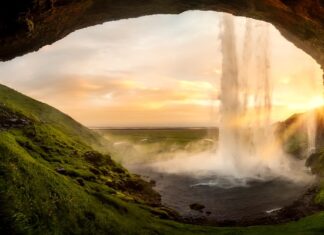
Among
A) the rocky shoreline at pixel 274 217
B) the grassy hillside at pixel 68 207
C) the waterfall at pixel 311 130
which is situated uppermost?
the waterfall at pixel 311 130

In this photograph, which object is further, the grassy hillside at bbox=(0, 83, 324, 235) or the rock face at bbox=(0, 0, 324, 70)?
the grassy hillside at bbox=(0, 83, 324, 235)

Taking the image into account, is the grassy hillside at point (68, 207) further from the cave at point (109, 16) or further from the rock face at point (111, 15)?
the rock face at point (111, 15)

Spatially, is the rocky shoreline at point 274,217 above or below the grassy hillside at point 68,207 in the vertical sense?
below

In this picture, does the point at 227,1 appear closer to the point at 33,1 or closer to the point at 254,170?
the point at 33,1

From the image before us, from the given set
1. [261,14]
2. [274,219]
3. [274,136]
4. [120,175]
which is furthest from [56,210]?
[274,136]

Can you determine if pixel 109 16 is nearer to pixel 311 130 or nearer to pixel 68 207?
pixel 68 207

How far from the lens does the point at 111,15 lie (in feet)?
111

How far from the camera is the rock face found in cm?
2520

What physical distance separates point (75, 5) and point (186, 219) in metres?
44.1

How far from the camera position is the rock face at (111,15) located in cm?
2520

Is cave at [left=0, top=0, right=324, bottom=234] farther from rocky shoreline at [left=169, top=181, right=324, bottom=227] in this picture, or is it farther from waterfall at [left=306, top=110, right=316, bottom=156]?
waterfall at [left=306, top=110, right=316, bottom=156]

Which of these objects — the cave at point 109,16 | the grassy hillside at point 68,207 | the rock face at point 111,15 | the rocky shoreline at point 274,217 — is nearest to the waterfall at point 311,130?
the rocky shoreline at point 274,217

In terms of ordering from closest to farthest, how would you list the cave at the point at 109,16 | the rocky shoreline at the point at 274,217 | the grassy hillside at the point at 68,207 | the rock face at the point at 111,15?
the cave at the point at 109,16
the rock face at the point at 111,15
the grassy hillside at the point at 68,207
the rocky shoreline at the point at 274,217

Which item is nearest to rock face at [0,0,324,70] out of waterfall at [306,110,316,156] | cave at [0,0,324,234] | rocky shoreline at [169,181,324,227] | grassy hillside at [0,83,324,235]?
cave at [0,0,324,234]
